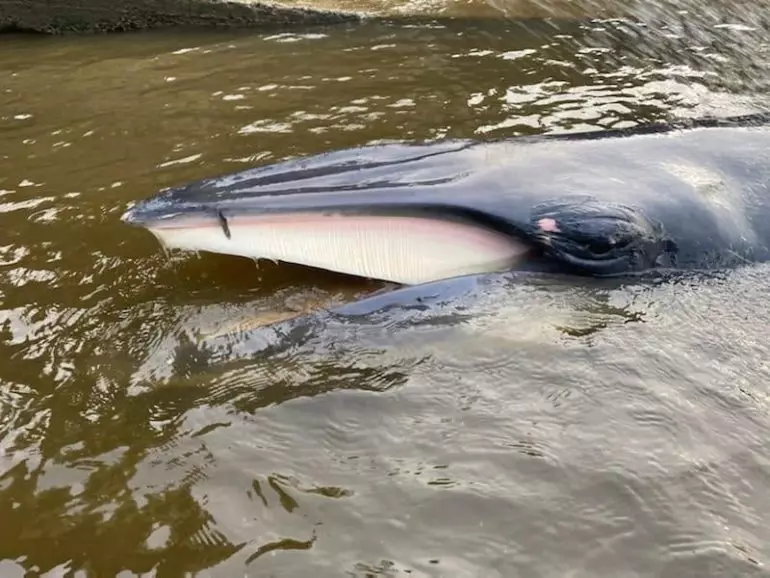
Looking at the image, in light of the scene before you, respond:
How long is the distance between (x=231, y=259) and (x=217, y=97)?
135 inches

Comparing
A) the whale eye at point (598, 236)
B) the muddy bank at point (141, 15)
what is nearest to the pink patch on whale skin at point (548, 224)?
the whale eye at point (598, 236)

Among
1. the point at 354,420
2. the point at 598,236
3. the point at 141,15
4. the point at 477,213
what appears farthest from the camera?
the point at 141,15

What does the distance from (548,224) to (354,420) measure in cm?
121

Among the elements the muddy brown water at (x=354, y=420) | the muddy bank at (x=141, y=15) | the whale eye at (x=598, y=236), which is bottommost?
the muddy brown water at (x=354, y=420)

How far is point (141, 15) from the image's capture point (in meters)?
9.33

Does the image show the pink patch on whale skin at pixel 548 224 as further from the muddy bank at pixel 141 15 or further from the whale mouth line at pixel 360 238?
the muddy bank at pixel 141 15

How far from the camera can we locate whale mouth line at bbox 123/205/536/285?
3229mm

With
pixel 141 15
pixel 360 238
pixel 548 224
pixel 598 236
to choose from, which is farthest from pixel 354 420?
pixel 141 15

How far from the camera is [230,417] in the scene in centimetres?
285

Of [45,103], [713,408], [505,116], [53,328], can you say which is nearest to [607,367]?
[713,408]

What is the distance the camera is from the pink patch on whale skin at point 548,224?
3336mm

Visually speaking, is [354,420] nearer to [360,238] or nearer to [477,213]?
[360,238]

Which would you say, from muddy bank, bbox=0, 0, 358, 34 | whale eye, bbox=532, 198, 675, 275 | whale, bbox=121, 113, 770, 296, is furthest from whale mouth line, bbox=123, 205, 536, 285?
muddy bank, bbox=0, 0, 358, 34

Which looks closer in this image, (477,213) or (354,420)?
(354,420)
